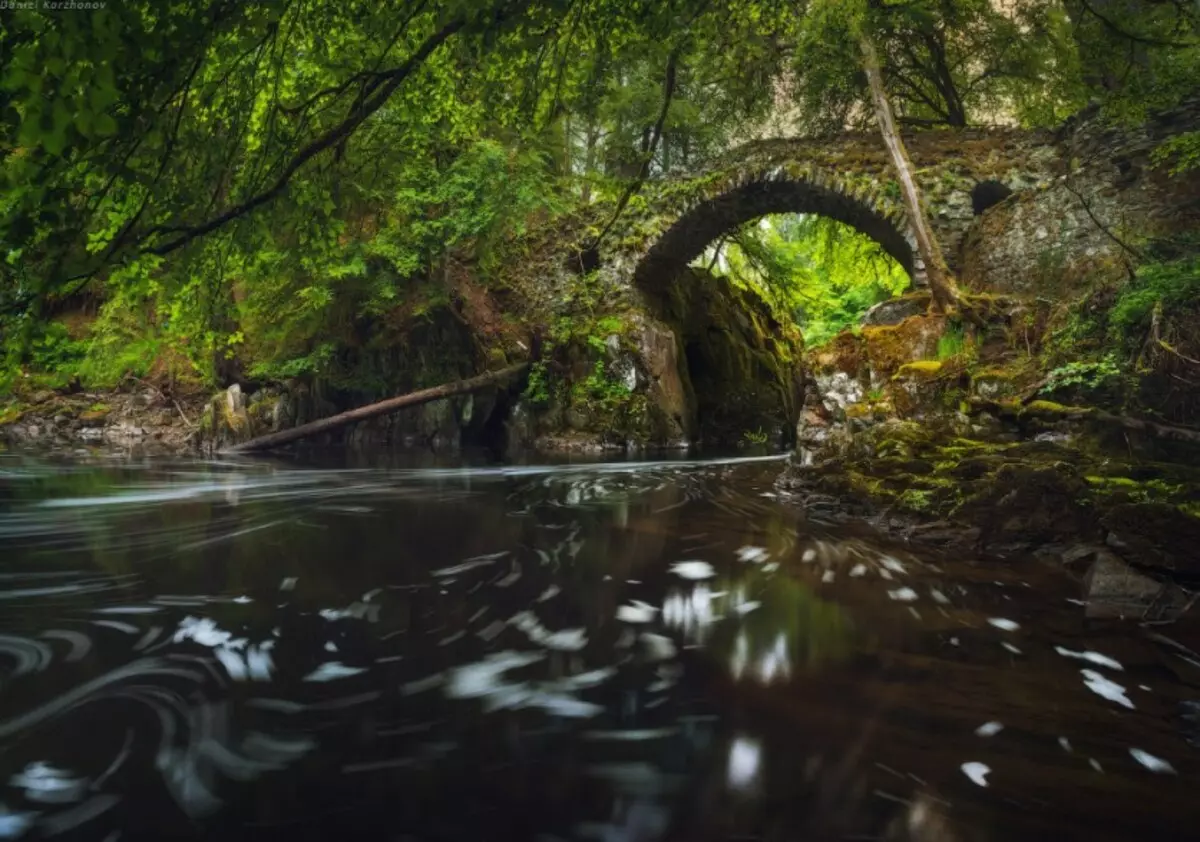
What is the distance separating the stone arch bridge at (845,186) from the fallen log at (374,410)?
4.31m

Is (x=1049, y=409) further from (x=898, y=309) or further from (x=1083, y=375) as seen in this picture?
(x=898, y=309)

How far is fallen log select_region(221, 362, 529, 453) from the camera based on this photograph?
1327cm

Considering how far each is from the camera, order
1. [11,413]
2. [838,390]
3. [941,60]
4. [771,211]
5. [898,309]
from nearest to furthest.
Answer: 1. [838,390]
2. [898,309]
3. [941,60]
4. [771,211]
5. [11,413]

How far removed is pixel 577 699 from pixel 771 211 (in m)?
15.2

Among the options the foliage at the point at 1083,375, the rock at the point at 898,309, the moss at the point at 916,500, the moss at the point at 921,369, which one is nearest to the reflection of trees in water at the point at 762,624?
the moss at the point at 916,500

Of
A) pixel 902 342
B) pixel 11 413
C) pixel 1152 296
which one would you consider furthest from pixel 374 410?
pixel 11 413

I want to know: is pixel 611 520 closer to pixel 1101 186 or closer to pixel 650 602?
pixel 650 602

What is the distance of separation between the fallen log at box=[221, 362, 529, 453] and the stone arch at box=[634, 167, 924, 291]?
4342 mm

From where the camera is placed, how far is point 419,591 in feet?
13.8

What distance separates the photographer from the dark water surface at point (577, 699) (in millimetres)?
1959

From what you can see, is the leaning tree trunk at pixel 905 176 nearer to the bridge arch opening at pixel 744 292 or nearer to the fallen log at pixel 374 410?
the bridge arch opening at pixel 744 292

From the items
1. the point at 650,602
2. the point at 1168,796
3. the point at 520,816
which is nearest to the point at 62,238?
the point at 520,816

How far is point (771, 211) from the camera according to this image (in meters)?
16.1

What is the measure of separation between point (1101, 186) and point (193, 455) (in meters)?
16.9
